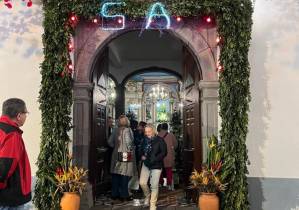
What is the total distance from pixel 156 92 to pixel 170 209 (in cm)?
1544

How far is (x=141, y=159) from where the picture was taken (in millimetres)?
8453

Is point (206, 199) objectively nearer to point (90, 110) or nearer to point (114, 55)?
point (90, 110)

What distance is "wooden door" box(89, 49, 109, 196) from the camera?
827 cm

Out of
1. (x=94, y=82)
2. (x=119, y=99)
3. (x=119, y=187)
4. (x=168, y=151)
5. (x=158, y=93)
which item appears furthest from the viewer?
(x=158, y=93)

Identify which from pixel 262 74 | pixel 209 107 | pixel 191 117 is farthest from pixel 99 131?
pixel 262 74

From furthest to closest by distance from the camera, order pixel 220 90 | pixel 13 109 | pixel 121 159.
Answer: pixel 121 159
pixel 220 90
pixel 13 109

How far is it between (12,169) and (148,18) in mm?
4256

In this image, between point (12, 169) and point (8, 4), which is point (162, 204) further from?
point (12, 169)

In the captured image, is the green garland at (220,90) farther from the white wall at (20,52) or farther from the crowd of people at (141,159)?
the crowd of people at (141,159)

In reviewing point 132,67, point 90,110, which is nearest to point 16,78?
point 90,110

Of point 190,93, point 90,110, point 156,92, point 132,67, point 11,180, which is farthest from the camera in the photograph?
point 156,92

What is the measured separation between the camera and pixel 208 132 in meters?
7.70

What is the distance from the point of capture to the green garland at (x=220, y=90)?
6.96 meters

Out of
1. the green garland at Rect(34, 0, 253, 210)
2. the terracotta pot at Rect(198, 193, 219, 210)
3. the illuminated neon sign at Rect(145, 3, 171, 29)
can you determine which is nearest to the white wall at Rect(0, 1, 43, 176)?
the green garland at Rect(34, 0, 253, 210)
